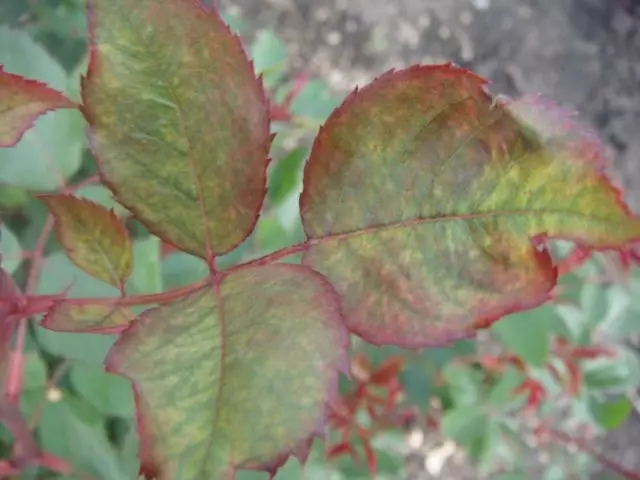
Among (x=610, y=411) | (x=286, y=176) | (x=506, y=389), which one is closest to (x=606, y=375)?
(x=610, y=411)

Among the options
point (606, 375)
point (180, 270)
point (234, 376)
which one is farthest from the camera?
point (606, 375)

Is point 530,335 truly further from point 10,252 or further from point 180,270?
point 10,252

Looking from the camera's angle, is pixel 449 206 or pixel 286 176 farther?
pixel 286 176

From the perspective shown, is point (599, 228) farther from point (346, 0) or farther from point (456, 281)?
point (346, 0)

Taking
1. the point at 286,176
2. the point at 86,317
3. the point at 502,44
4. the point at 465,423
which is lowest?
the point at 465,423

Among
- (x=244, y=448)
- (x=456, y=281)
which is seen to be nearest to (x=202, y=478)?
(x=244, y=448)

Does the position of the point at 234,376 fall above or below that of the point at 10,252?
above

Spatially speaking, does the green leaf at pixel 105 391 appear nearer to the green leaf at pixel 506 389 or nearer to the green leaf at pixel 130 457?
the green leaf at pixel 130 457

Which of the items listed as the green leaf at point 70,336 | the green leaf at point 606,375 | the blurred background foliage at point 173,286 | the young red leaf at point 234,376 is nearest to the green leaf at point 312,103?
the blurred background foliage at point 173,286

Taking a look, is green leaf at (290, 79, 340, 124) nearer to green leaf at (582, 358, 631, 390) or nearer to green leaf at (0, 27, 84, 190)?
green leaf at (0, 27, 84, 190)
